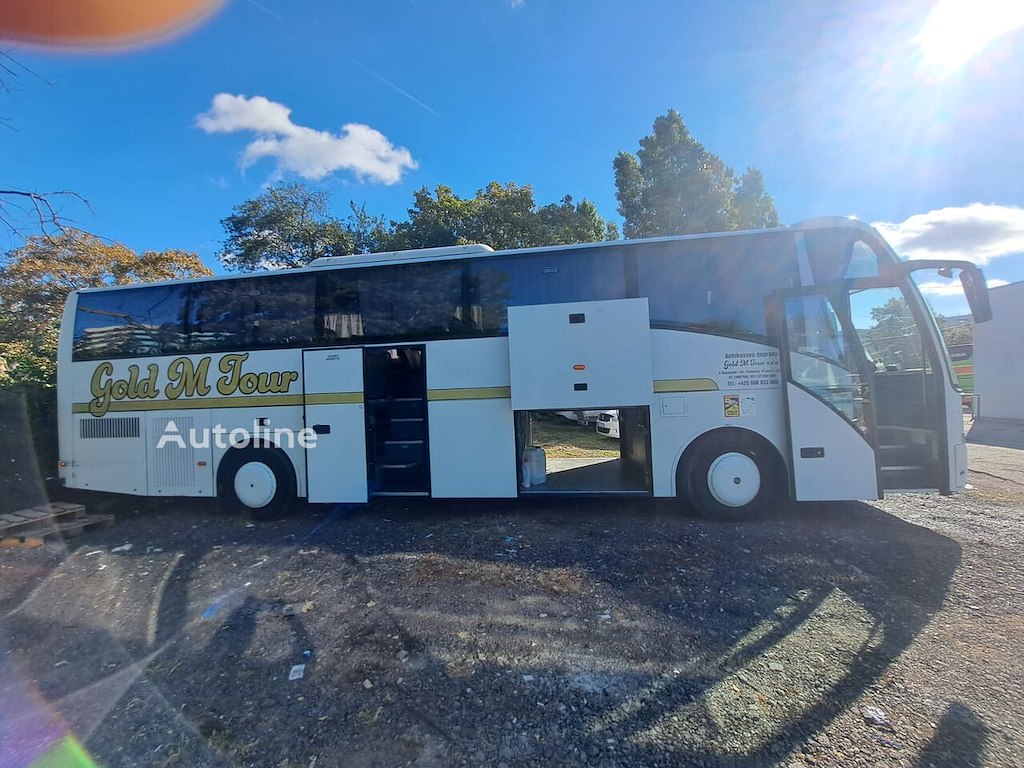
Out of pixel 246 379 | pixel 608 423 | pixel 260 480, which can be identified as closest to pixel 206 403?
pixel 246 379

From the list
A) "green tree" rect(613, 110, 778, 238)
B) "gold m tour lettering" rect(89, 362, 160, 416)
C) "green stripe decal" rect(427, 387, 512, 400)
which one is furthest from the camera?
"green tree" rect(613, 110, 778, 238)

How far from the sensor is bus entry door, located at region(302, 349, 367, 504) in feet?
20.7

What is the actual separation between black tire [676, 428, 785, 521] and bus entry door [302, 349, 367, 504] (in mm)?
4125

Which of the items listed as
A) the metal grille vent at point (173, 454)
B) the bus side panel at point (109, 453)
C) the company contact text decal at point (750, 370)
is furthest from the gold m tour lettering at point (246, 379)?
the company contact text decal at point (750, 370)

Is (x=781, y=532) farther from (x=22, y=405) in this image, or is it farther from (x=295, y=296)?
(x=22, y=405)

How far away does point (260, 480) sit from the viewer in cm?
660

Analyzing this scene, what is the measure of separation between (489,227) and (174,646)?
16916 mm

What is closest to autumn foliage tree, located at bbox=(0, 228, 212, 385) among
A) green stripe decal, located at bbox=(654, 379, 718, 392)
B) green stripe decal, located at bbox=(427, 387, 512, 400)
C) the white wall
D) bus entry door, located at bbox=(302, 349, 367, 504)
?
bus entry door, located at bbox=(302, 349, 367, 504)

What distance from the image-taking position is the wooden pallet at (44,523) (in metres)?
5.79

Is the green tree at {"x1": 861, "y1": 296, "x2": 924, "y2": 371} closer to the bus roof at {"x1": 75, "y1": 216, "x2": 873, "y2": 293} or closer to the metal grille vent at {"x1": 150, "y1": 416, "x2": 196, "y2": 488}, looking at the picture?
the bus roof at {"x1": 75, "y1": 216, "x2": 873, "y2": 293}

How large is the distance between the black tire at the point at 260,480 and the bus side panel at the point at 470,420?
208 cm

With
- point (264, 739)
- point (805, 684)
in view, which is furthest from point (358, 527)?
point (805, 684)

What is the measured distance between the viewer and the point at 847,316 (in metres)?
5.43

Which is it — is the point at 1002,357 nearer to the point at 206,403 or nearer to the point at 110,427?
the point at 206,403
